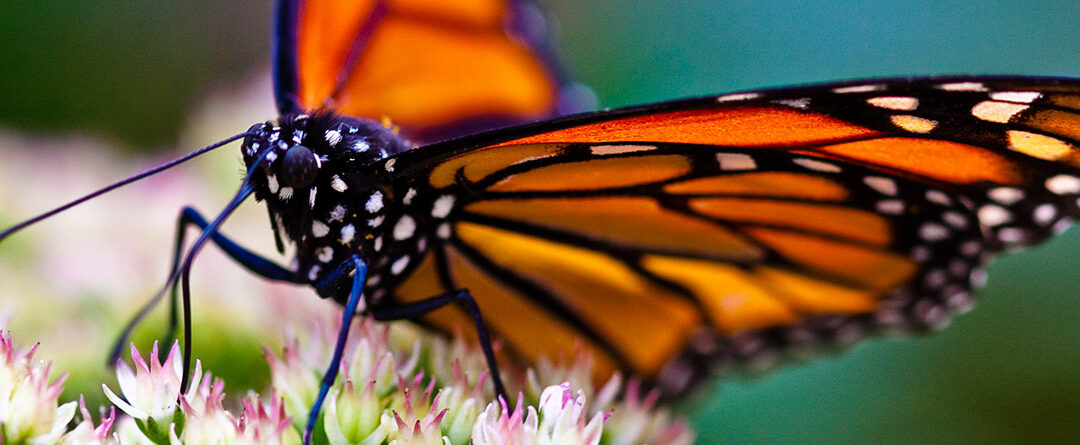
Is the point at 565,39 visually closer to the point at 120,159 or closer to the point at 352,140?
the point at 120,159

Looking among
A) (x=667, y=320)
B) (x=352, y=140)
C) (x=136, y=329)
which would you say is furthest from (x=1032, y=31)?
(x=136, y=329)

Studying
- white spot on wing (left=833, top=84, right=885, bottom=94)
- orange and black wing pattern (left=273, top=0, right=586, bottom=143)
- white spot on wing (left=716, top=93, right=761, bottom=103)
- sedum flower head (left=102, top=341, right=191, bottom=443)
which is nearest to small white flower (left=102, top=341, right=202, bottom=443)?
sedum flower head (left=102, top=341, right=191, bottom=443)

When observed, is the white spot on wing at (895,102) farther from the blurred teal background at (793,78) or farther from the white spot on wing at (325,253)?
the blurred teal background at (793,78)

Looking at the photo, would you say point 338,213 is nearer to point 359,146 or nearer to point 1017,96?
point 359,146

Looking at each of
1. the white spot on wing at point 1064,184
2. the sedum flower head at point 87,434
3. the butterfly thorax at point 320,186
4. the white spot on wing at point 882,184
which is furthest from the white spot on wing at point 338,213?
the white spot on wing at point 1064,184

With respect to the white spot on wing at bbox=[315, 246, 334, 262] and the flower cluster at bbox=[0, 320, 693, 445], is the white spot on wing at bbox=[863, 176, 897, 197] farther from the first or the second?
the white spot on wing at bbox=[315, 246, 334, 262]

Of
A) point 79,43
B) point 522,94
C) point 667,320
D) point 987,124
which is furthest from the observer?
point 79,43
